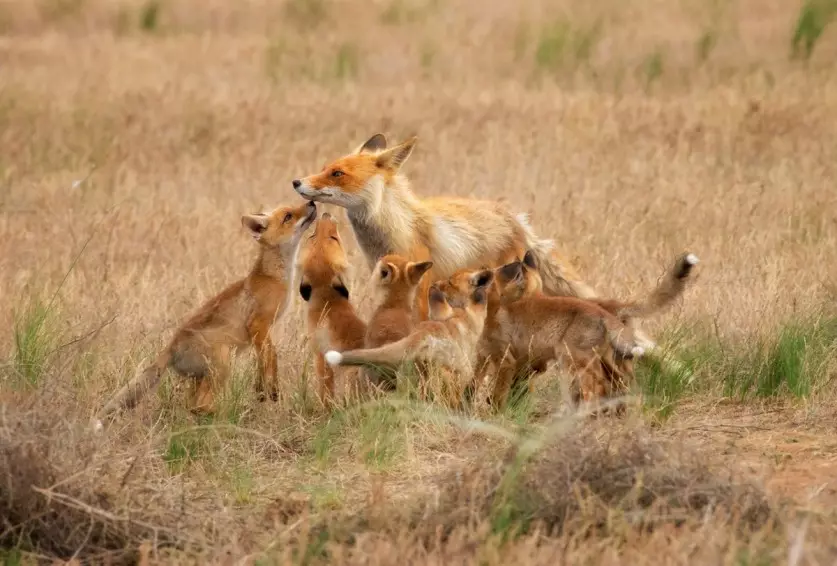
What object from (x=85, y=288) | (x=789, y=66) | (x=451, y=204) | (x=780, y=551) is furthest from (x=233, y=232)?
(x=789, y=66)

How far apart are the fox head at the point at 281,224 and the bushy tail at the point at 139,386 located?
1091 millimetres

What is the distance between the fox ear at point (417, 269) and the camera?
826 centimetres

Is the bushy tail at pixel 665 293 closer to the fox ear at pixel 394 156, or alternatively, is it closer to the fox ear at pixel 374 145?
the fox ear at pixel 394 156

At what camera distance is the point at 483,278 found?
8.20 m

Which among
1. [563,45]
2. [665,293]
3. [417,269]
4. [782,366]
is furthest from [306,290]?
[563,45]

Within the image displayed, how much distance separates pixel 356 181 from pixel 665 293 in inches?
88.8

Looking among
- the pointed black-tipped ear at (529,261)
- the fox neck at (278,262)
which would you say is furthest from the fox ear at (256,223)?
the pointed black-tipped ear at (529,261)

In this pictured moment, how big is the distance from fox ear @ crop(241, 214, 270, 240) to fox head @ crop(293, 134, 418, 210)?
325 millimetres

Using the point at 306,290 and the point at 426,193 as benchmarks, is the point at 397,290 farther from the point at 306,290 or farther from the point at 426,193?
the point at 426,193

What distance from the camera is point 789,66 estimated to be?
19.1 m

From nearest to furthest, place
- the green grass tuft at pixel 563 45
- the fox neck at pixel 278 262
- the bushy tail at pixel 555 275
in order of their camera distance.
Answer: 1. the fox neck at pixel 278 262
2. the bushy tail at pixel 555 275
3. the green grass tuft at pixel 563 45

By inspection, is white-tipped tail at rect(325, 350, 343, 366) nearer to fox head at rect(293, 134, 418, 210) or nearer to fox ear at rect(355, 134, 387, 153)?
fox head at rect(293, 134, 418, 210)

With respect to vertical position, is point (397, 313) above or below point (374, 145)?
below

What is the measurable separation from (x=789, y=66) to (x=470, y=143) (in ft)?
17.4
